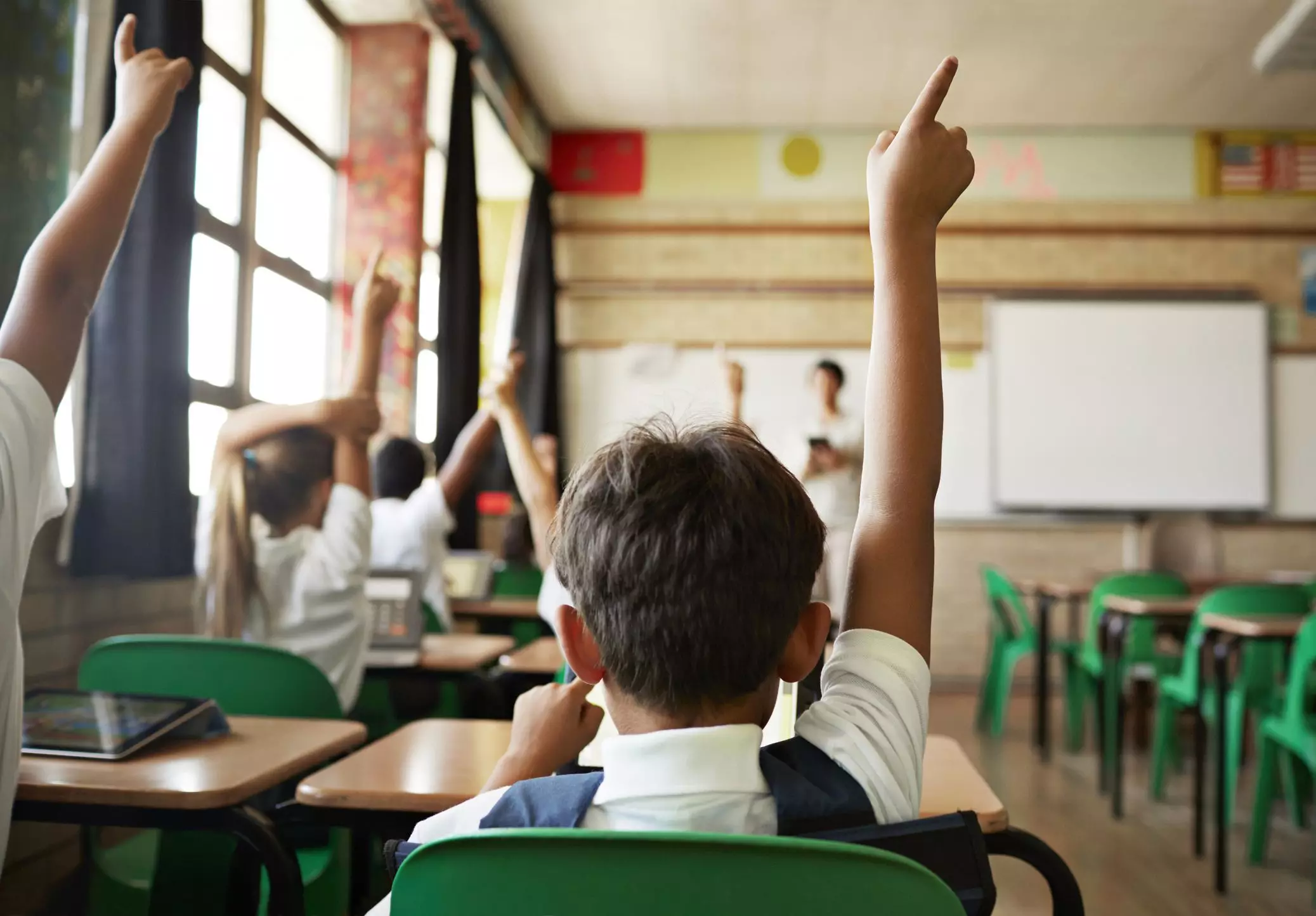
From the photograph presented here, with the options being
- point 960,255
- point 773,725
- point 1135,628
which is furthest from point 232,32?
point 960,255

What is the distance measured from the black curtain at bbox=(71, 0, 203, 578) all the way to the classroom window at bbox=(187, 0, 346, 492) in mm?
130

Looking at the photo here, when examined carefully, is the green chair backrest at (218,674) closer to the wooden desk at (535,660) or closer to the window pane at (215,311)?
the wooden desk at (535,660)

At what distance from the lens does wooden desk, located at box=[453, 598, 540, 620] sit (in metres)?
3.52

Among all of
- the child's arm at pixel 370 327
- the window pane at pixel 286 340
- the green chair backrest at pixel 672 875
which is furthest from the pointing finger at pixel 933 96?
the window pane at pixel 286 340

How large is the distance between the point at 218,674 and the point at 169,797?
0.57 m

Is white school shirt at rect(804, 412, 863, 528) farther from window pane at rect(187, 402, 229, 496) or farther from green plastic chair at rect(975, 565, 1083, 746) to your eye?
window pane at rect(187, 402, 229, 496)

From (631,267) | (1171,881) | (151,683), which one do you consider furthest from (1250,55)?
(151,683)

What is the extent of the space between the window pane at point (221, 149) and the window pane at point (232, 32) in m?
0.12

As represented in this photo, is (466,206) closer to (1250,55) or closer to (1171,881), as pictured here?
(1171,881)

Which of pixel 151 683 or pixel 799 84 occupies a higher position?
pixel 799 84

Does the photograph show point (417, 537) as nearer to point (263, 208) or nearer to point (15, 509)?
point (263, 208)

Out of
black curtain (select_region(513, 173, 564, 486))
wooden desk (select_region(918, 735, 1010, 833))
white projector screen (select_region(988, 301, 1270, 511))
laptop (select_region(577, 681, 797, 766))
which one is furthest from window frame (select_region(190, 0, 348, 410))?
white projector screen (select_region(988, 301, 1270, 511))

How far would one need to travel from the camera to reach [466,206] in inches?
205

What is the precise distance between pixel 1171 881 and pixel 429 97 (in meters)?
4.77
